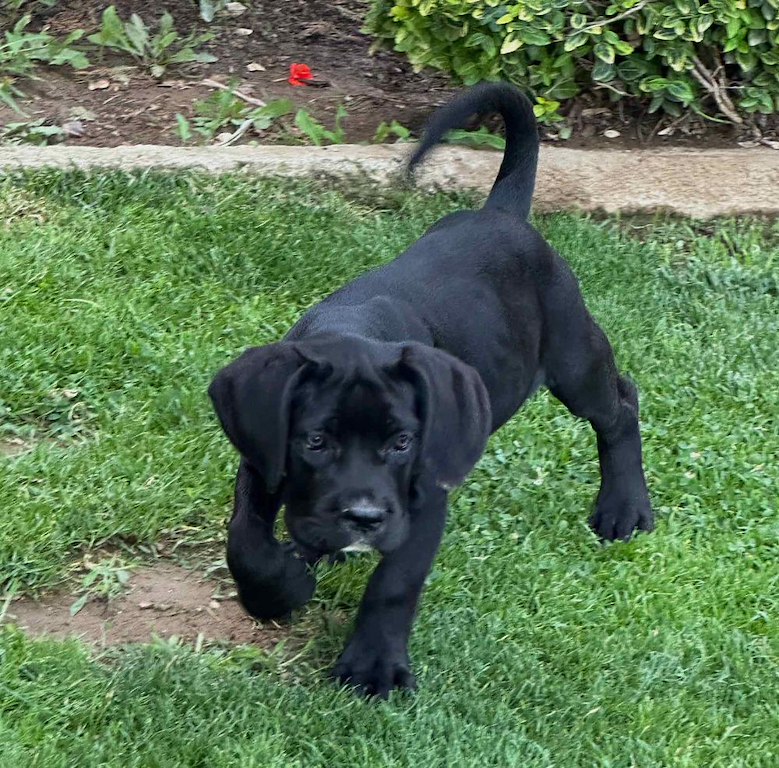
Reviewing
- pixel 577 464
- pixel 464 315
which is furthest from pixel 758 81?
Answer: pixel 464 315

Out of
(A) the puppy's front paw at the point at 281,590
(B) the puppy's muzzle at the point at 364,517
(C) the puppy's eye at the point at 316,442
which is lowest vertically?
(A) the puppy's front paw at the point at 281,590

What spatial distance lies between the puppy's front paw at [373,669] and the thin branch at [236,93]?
162 inches

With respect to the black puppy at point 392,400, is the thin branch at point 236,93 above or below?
below

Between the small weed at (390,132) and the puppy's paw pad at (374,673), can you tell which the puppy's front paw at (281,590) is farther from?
the small weed at (390,132)

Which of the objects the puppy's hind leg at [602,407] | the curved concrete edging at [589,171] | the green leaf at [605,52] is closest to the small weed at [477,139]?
the curved concrete edging at [589,171]

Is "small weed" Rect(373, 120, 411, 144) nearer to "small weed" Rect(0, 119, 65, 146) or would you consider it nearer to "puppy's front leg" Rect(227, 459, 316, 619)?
"small weed" Rect(0, 119, 65, 146)

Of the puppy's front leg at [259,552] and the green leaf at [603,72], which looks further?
the green leaf at [603,72]

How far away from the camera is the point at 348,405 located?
10.2ft

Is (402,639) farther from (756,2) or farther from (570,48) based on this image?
(756,2)

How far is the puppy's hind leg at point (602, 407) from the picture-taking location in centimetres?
430

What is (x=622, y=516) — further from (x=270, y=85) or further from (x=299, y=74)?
(x=270, y=85)

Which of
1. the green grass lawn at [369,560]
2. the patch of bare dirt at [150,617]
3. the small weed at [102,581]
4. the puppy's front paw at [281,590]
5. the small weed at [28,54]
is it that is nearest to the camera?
the green grass lawn at [369,560]

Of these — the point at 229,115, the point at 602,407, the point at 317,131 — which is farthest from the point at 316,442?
the point at 229,115

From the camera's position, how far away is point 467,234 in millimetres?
4160
